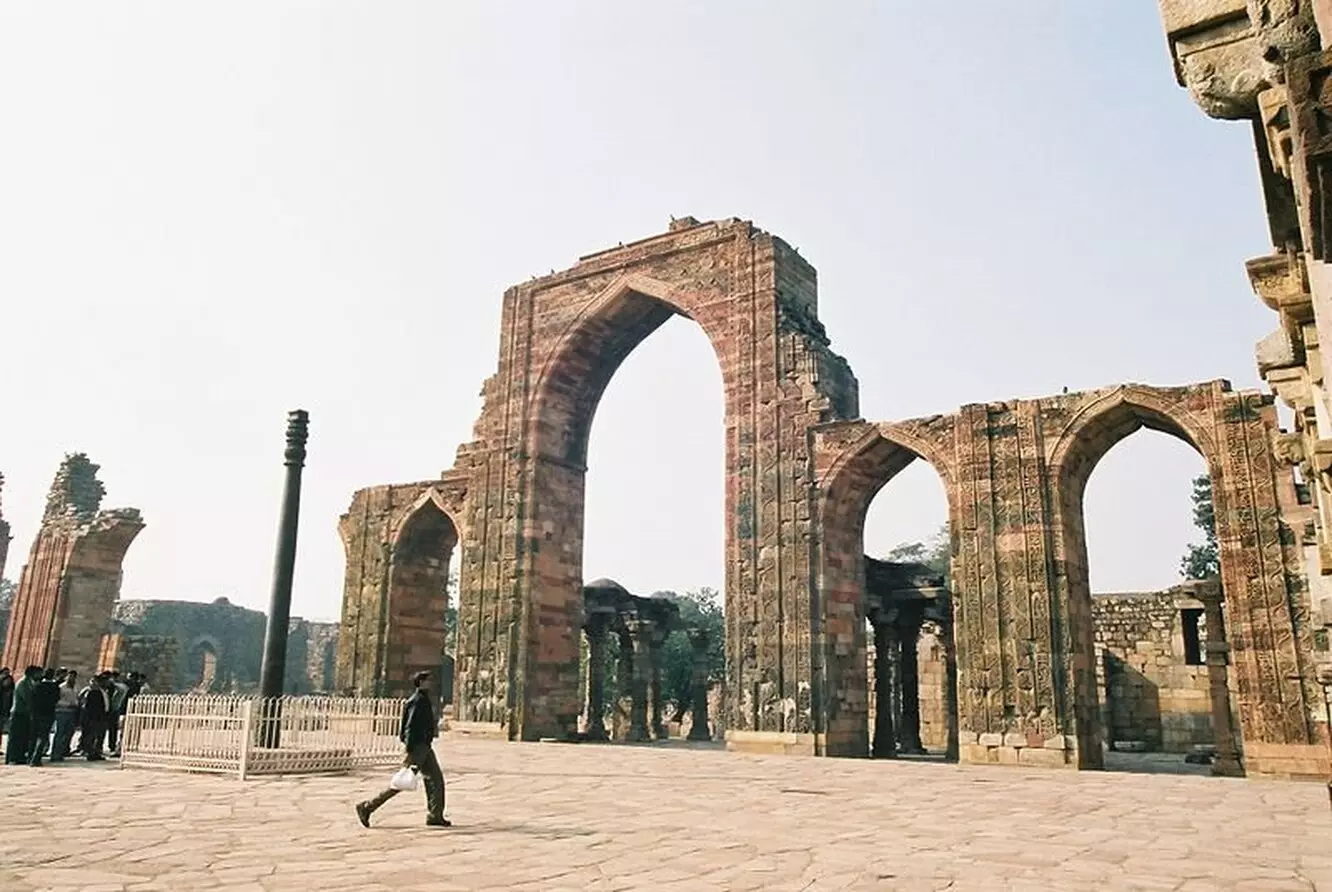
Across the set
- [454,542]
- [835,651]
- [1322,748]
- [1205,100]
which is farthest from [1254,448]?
[454,542]

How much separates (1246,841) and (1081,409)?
28.1 feet

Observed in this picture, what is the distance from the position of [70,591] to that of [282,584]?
15.4 meters

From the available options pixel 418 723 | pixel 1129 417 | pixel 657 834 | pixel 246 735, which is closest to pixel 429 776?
pixel 418 723

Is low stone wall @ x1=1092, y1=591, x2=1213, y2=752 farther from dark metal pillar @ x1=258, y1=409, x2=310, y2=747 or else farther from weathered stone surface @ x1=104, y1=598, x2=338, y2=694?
weathered stone surface @ x1=104, y1=598, x2=338, y2=694

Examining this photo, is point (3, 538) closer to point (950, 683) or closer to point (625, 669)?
point (625, 669)

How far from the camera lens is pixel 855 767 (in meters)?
12.2

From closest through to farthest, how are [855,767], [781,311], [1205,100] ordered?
1. [1205,100]
2. [855,767]
3. [781,311]

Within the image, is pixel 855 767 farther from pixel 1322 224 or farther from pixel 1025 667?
pixel 1322 224

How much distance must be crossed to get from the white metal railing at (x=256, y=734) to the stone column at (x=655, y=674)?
1083 cm

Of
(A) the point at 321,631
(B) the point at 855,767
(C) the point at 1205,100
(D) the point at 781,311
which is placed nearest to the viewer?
(C) the point at 1205,100

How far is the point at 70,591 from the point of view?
886 inches

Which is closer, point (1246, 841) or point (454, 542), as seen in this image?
point (1246, 841)

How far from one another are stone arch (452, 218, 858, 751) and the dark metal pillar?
744 centimetres

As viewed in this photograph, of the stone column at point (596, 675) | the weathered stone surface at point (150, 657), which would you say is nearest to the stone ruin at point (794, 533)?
the stone column at point (596, 675)
